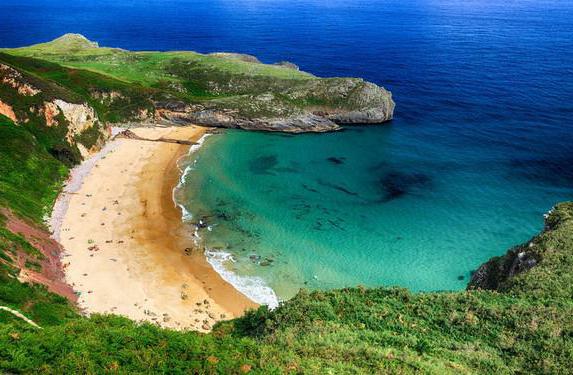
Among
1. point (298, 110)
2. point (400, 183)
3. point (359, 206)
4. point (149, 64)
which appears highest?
point (149, 64)

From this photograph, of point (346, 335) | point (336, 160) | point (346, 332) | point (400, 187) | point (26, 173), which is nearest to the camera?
point (346, 335)

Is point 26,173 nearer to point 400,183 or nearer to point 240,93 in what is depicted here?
point 400,183

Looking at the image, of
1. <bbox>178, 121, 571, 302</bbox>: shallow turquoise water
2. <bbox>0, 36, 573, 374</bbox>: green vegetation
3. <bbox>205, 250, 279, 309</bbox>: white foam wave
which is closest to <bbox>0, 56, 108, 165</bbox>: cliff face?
<bbox>178, 121, 571, 302</bbox>: shallow turquoise water

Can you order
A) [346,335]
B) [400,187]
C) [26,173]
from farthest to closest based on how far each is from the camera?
1. [400,187]
2. [26,173]
3. [346,335]

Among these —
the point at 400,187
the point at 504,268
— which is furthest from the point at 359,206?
the point at 504,268

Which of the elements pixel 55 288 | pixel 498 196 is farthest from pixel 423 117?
pixel 55 288

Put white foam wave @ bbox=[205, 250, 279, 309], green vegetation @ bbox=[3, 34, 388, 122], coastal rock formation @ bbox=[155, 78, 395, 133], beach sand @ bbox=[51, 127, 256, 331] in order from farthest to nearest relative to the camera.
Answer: green vegetation @ bbox=[3, 34, 388, 122], coastal rock formation @ bbox=[155, 78, 395, 133], white foam wave @ bbox=[205, 250, 279, 309], beach sand @ bbox=[51, 127, 256, 331]

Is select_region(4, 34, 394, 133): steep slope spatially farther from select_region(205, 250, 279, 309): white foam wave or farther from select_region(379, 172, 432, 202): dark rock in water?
select_region(205, 250, 279, 309): white foam wave
